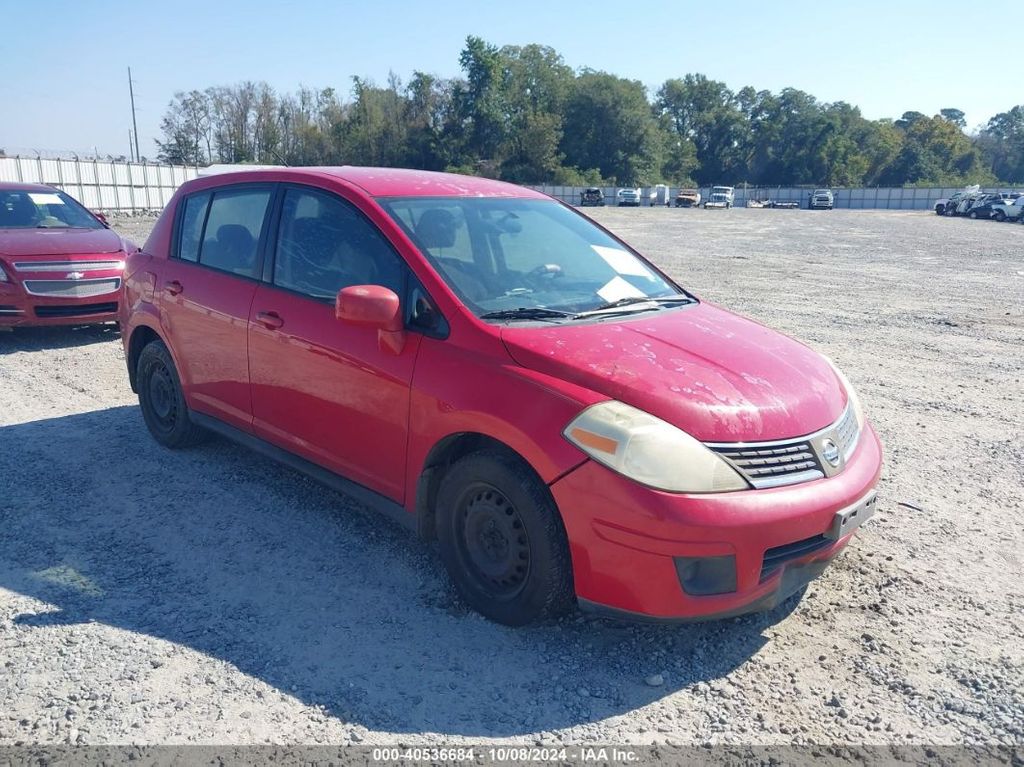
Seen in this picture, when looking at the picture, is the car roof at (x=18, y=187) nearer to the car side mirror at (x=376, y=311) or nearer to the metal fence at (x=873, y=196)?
the car side mirror at (x=376, y=311)

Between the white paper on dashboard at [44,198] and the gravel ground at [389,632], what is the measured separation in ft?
16.8

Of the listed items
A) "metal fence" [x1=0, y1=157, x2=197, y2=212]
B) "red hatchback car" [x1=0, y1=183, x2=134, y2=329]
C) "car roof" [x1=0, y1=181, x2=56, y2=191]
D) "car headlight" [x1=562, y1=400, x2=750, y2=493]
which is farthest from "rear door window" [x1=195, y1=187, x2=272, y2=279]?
"metal fence" [x1=0, y1=157, x2=197, y2=212]

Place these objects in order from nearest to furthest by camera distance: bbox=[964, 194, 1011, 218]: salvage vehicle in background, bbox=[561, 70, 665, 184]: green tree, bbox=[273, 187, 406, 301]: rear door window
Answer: bbox=[273, 187, 406, 301]: rear door window, bbox=[964, 194, 1011, 218]: salvage vehicle in background, bbox=[561, 70, 665, 184]: green tree

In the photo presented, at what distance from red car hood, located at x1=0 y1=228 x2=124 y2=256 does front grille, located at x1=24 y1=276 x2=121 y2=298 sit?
1.09ft

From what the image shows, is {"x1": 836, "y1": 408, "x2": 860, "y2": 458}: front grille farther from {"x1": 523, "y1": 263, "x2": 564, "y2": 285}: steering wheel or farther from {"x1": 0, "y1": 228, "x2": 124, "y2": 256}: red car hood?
{"x1": 0, "y1": 228, "x2": 124, "y2": 256}: red car hood

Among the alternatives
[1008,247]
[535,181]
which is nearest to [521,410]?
[1008,247]

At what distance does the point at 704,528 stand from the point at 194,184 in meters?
4.21

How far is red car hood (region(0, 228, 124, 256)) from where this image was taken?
8398mm

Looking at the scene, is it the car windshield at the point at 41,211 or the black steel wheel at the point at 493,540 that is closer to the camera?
the black steel wheel at the point at 493,540

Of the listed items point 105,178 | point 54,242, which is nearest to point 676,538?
point 54,242

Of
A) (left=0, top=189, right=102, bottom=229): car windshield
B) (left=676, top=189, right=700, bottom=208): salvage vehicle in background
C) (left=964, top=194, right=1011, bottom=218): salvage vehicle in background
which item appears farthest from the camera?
(left=676, top=189, right=700, bottom=208): salvage vehicle in background

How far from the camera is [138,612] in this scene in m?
3.44

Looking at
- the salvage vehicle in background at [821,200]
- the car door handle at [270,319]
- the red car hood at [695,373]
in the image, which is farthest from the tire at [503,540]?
the salvage vehicle in background at [821,200]

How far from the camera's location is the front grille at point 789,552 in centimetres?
297
